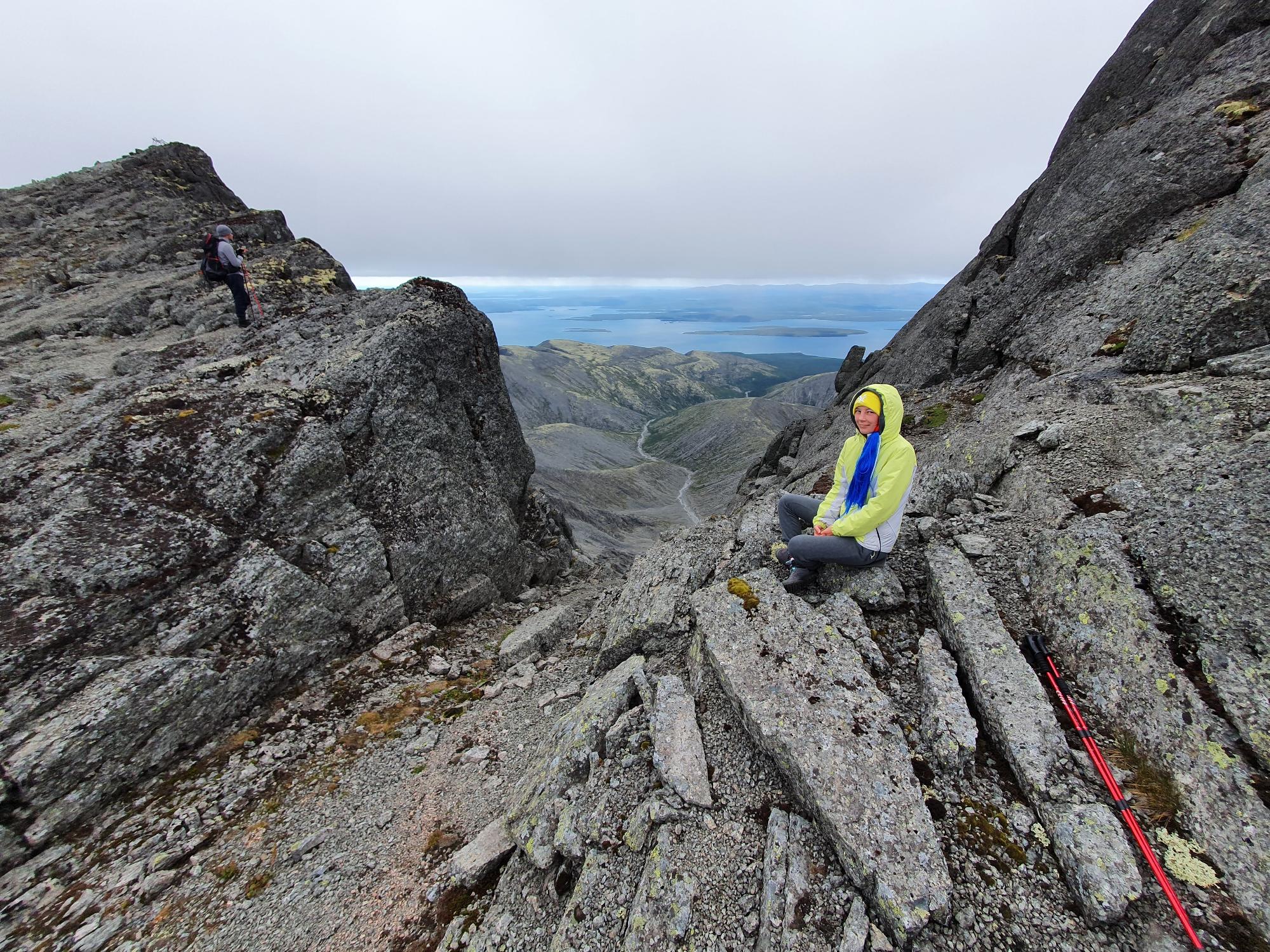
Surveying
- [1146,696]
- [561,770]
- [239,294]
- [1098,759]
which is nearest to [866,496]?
[1146,696]

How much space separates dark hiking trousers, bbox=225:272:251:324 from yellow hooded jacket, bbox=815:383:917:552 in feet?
88.2

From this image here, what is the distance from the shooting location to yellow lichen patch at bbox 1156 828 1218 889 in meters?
5.30

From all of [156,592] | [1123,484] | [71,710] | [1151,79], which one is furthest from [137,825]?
[1151,79]

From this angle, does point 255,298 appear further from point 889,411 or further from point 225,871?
point 889,411

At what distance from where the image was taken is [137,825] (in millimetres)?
10203

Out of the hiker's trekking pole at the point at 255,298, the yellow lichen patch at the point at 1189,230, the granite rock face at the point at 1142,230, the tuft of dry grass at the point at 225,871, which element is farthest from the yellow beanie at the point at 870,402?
the hiker's trekking pole at the point at 255,298

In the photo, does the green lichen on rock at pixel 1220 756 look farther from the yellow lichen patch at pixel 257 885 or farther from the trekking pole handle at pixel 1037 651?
Result: the yellow lichen patch at pixel 257 885

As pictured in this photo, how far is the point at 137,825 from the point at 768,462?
56.4 metres

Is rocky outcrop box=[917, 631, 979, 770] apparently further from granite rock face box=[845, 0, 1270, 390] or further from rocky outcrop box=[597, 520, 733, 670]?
granite rock face box=[845, 0, 1270, 390]

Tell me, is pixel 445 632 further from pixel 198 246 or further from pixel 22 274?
pixel 22 274

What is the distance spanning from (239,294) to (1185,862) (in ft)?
107

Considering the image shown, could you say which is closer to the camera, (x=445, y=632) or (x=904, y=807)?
(x=904, y=807)

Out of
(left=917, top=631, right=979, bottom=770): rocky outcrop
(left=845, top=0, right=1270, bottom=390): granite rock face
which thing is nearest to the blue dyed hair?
(left=917, top=631, right=979, bottom=770): rocky outcrop

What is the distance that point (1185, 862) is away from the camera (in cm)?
548
